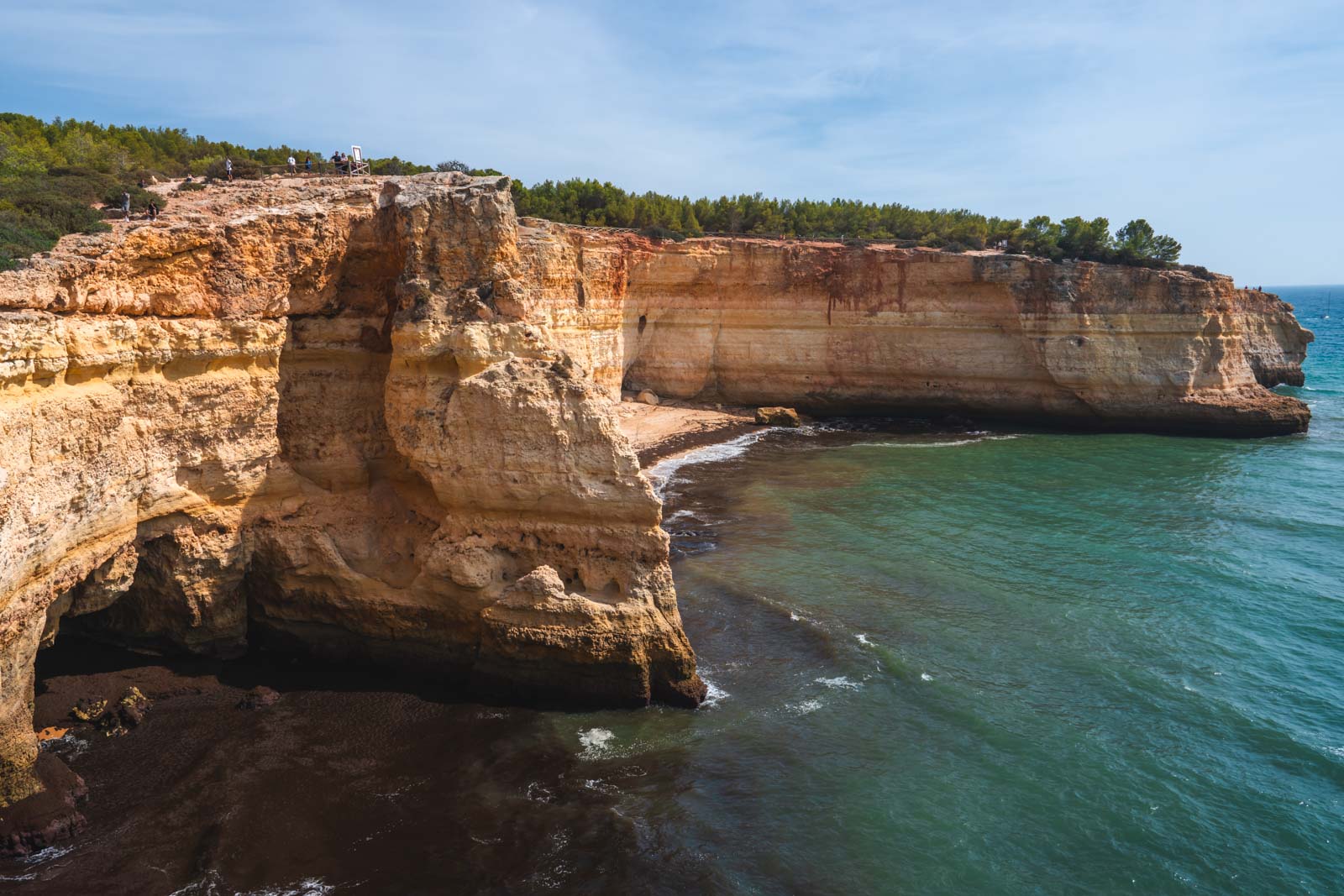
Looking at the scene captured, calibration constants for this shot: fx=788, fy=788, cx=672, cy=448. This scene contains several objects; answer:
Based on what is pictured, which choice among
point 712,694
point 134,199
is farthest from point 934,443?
point 134,199

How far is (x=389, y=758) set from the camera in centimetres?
1048

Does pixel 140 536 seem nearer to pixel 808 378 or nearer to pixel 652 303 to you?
pixel 652 303

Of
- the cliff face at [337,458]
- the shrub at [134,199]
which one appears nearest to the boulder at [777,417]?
the cliff face at [337,458]

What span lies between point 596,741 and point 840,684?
4431mm

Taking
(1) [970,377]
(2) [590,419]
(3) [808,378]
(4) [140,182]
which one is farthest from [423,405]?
(1) [970,377]

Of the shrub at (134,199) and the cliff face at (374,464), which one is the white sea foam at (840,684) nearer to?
the cliff face at (374,464)

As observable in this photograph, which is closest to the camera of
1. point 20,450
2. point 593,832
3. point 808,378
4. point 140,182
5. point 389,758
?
point 20,450

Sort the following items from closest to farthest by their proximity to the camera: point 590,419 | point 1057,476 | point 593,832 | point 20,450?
point 20,450 → point 593,832 → point 590,419 → point 1057,476

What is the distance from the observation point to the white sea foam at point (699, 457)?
26945mm

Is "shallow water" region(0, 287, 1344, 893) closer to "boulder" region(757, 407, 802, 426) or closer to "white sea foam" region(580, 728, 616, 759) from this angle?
"white sea foam" region(580, 728, 616, 759)

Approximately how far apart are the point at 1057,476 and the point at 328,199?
2510cm

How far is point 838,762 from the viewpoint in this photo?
11125 millimetres

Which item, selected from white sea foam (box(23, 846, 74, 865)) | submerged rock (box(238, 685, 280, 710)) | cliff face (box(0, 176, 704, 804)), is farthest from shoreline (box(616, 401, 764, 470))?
white sea foam (box(23, 846, 74, 865))

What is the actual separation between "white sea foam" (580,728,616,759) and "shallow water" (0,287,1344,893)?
33mm
